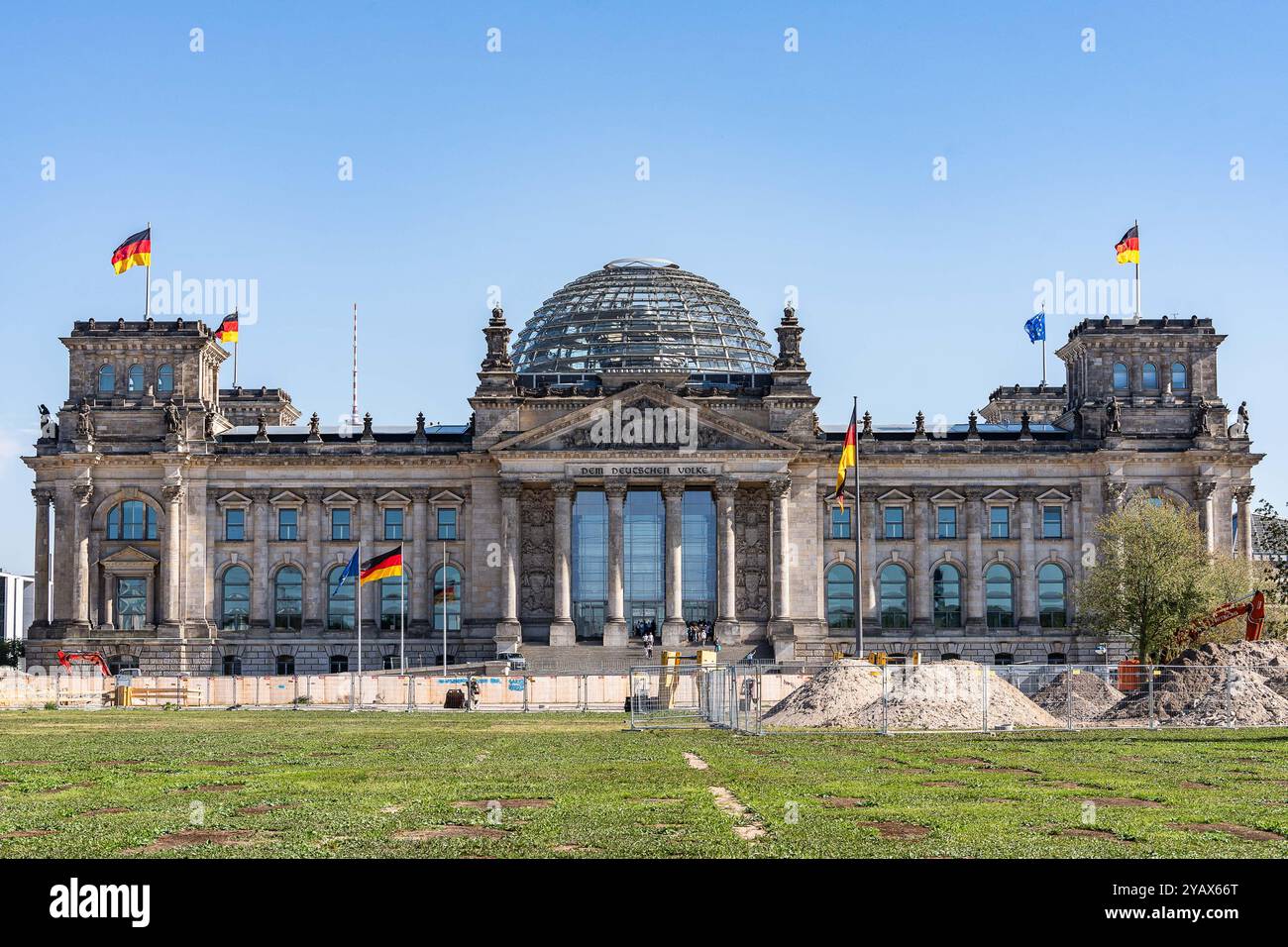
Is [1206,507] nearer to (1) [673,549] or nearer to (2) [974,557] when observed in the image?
(2) [974,557]

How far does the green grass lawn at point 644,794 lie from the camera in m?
20.0

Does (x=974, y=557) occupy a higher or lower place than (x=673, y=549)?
lower

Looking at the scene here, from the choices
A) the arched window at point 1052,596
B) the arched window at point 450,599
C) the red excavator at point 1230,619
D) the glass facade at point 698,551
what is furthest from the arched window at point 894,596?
the arched window at point 450,599

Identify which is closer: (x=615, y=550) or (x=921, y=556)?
(x=615, y=550)

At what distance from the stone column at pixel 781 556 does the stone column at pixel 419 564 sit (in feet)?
72.1

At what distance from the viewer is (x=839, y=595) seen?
354 feet

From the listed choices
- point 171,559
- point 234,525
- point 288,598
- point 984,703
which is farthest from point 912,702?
point 171,559

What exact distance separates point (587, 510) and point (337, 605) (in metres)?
17.2

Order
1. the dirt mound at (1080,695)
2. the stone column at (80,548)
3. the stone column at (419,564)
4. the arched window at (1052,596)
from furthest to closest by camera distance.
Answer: the arched window at (1052,596)
the stone column at (419,564)
the stone column at (80,548)
the dirt mound at (1080,695)

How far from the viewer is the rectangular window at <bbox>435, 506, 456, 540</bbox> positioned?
108 meters

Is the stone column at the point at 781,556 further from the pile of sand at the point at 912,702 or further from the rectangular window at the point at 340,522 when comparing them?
the pile of sand at the point at 912,702

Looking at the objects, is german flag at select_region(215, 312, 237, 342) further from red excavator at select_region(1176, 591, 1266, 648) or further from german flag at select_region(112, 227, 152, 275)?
red excavator at select_region(1176, 591, 1266, 648)

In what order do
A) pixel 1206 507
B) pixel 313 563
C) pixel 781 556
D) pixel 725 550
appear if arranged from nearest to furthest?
pixel 725 550 → pixel 781 556 → pixel 1206 507 → pixel 313 563
